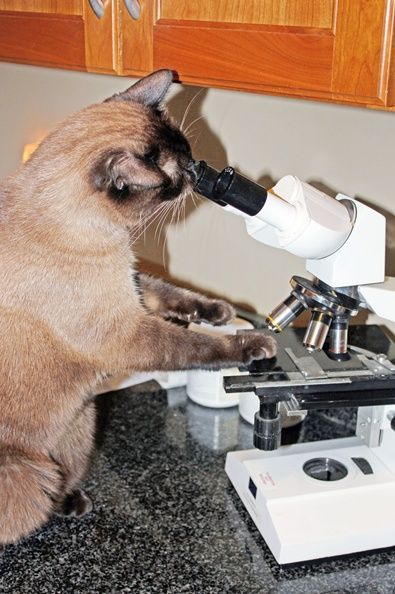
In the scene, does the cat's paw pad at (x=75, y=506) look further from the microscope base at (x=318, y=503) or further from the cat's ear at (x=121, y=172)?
the cat's ear at (x=121, y=172)

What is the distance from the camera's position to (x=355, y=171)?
1.59 metres

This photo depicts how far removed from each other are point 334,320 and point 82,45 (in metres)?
0.65

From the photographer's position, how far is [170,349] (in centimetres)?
132

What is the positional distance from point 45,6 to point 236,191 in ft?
2.08

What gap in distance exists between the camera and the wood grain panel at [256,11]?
0.94 meters

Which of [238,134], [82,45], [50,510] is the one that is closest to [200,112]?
[238,134]

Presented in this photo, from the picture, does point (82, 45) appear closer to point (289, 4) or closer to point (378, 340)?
point (289, 4)

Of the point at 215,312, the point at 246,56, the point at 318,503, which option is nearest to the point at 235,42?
the point at 246,56

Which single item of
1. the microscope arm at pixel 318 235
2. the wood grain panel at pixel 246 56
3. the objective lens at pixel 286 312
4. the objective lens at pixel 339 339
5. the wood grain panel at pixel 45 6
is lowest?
the objective lens at pixel 339 339

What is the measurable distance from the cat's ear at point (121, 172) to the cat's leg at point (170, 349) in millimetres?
283

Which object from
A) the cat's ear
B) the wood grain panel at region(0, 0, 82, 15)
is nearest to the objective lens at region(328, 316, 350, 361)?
the cat's ear

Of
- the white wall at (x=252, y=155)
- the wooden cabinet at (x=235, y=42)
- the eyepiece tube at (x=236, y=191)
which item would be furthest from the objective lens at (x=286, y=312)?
the white wall at (x=252, y=155)

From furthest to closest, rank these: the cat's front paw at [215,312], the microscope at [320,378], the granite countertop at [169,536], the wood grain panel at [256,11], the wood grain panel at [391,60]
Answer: the cat's front paw at [215,312]
the granite countertop at [169,536]
the microscope at [320,378]
the wood grain panel at [256,11]
the wood grain panel at [391,60]

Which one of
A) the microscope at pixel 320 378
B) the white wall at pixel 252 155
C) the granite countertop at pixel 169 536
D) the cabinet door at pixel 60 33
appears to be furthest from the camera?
the white wall at pixel 252 155
